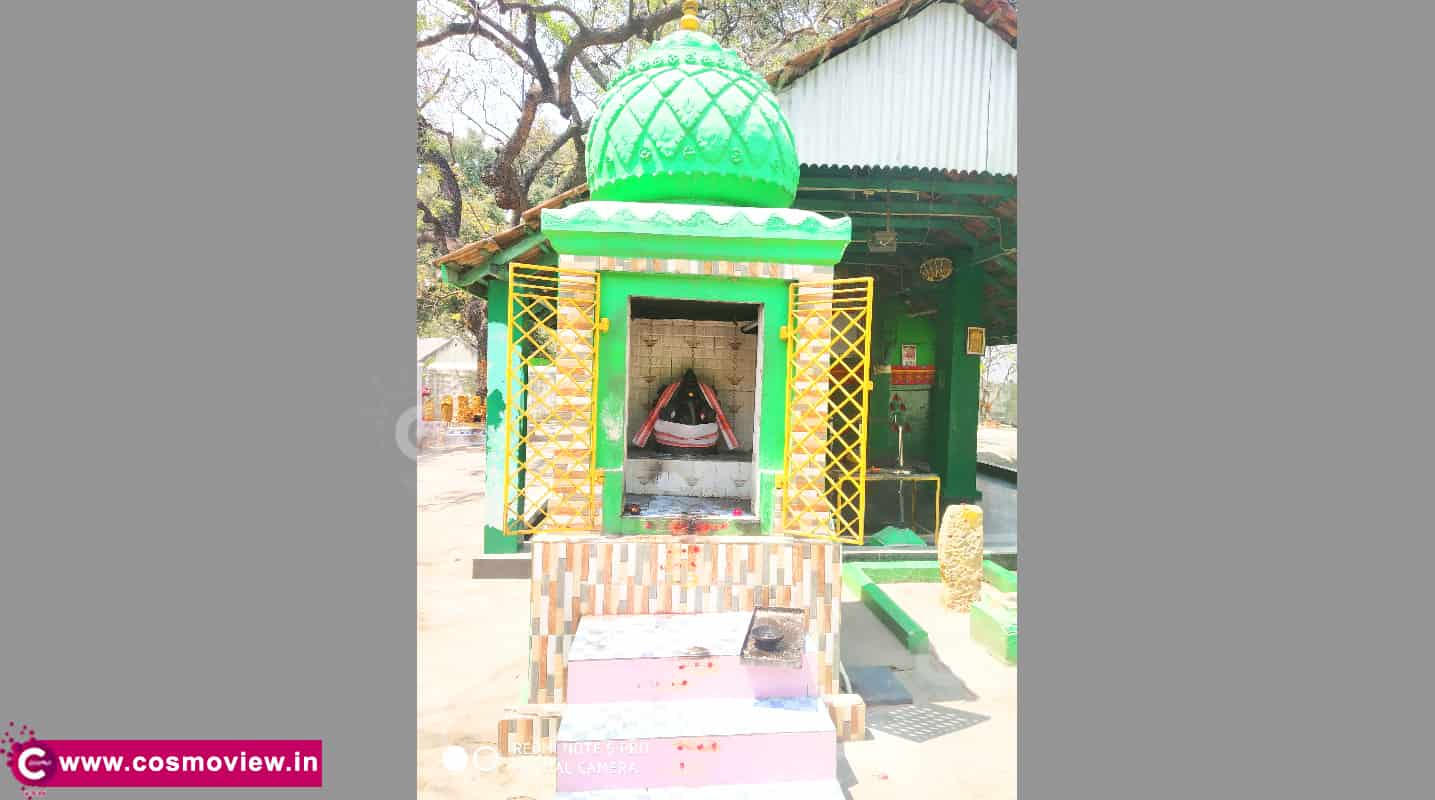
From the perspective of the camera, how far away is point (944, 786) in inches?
184

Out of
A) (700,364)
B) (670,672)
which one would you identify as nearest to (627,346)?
(670,672)

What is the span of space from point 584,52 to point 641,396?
8.33 metres

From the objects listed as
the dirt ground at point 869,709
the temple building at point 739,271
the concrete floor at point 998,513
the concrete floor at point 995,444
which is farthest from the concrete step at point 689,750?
the concrete floor at point 995,444

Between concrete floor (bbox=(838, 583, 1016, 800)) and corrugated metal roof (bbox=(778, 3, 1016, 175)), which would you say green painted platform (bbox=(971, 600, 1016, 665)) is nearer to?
concrete floor (bbox=(838, 583, 1016, 800))

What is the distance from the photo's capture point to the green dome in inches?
194

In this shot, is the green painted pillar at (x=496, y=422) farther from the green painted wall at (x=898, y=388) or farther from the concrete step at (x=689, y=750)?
the green painted wall at (x=898, y=388)

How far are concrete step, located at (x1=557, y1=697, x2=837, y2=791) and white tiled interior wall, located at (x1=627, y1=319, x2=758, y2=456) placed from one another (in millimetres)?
3668

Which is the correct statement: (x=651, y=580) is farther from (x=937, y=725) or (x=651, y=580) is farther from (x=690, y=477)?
(x=937, y=725)

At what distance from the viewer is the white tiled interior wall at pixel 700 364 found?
7301 mm

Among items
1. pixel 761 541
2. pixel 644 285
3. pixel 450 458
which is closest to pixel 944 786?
pixel 761 541

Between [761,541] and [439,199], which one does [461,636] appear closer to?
[761,541]

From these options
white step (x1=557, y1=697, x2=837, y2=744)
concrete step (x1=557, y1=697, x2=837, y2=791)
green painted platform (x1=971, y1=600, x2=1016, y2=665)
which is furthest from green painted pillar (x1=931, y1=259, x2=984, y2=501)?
concrete step (x1=557, y1=697, x2=837, y2=791)

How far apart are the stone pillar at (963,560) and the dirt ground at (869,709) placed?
25 centimetres

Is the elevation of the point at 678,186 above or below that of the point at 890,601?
above
